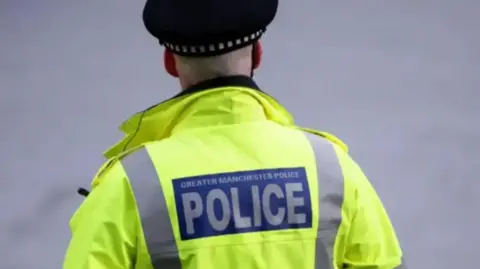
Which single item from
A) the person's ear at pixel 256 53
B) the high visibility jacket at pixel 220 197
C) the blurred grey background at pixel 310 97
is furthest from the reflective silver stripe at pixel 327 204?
the blurred grey background at pixel 310 97

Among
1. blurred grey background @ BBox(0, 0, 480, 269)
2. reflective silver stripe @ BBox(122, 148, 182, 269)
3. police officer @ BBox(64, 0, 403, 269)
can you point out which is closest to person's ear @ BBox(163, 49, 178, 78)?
police officer @ BBox(64, 0, 403, 269)

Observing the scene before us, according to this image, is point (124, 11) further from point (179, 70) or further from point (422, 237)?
point (179, 70)

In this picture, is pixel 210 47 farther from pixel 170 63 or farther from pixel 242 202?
pixel 242 202

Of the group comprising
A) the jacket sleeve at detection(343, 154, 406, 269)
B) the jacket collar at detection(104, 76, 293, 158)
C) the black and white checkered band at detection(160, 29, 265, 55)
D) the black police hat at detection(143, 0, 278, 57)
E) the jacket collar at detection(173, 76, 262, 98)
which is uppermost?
the black police hat at detection(143, 0, 278, 57)

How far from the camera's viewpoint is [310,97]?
230 centimetres

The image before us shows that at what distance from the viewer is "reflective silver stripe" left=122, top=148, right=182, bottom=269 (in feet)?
3.50

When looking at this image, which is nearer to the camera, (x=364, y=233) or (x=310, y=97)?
(x=364, y=233)

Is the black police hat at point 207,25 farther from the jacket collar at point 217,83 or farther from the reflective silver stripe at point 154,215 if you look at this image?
the reflective silver stripe at point 154,215

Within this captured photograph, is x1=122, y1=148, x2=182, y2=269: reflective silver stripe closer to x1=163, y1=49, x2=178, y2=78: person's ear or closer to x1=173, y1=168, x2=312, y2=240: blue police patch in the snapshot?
x1=173, y1=168, x2=312, y2=240: blue police patch

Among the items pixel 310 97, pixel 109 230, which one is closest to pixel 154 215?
pixel 109 230

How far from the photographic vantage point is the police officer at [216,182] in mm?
Result: 1070

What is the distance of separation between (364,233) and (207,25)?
317mm

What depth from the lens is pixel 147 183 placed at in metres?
1.07

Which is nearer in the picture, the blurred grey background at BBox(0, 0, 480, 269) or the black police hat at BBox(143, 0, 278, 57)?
the black police hat at BBox(143, 0, 278, 57)
